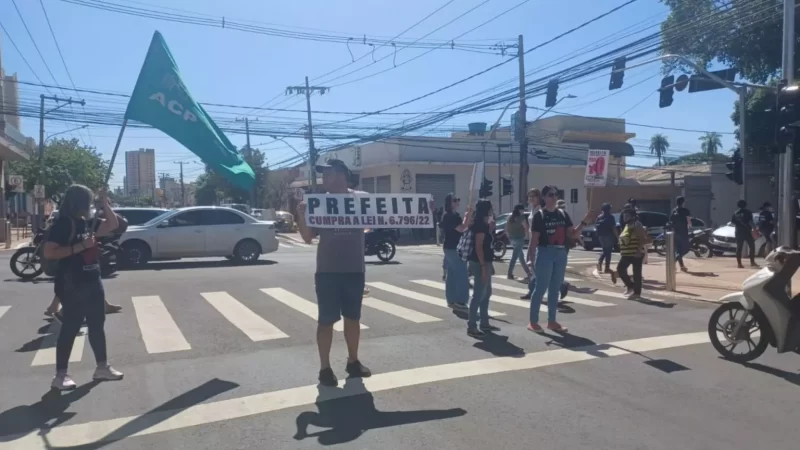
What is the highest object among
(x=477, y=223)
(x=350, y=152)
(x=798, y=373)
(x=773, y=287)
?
(x=350, y=152)

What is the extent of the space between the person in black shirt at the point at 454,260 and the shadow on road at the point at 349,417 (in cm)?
432

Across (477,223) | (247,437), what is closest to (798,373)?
(477,223)

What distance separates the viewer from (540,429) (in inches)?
205

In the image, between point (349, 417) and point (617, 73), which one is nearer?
point (349, 417)

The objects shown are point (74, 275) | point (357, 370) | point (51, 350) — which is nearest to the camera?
point (74, 275)

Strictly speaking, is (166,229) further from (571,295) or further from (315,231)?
(315,231)

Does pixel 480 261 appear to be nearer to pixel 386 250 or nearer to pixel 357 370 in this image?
pixel 357 370

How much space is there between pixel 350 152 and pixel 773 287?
39889mm

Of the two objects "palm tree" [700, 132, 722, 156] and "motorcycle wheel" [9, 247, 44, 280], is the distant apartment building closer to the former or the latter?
"palm tree" [700, 132, 722, 156]

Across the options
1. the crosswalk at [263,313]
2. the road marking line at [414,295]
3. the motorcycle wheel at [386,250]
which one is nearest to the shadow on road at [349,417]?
the crosswalk at [263,313]

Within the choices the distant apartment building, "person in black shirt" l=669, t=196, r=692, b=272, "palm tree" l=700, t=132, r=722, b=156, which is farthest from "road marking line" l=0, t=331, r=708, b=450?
the distant apartment building

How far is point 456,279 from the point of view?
10453 millimetres

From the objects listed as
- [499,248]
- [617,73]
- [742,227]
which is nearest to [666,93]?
[617,73]

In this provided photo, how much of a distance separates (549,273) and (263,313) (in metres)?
4.28
